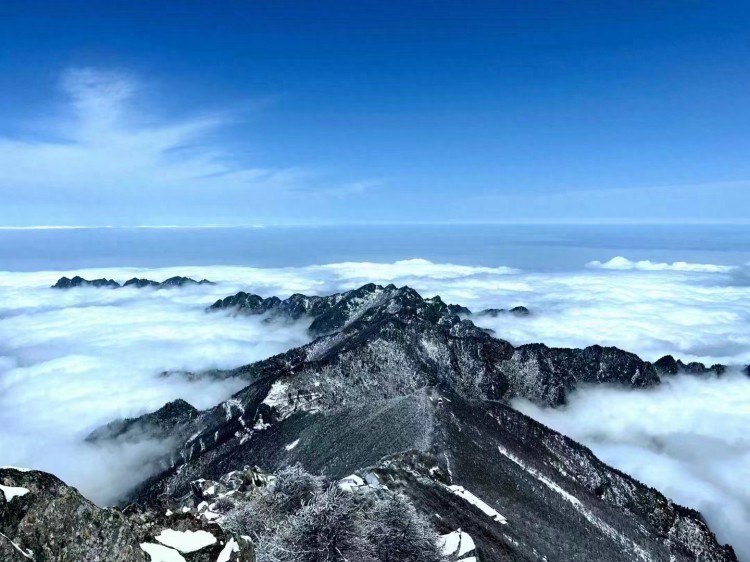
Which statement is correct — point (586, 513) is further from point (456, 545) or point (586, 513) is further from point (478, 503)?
point (456, 545)

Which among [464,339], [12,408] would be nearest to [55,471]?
[12,408]

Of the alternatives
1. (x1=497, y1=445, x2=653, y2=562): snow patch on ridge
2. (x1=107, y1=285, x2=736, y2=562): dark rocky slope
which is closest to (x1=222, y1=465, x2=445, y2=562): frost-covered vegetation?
(x1=107, y1=285, x2=736, y2=562): dark rocky slope

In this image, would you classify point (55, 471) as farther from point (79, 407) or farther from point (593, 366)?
point (593, 366)

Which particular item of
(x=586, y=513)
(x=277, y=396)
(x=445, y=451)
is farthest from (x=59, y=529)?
(x=277, y=396)

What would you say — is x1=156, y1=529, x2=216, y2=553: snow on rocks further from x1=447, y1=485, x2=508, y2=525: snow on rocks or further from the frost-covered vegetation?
x1=447, y1=485, x2=508, y2=525: snow on rocks

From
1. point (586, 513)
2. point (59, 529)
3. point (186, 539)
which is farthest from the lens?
point (586, 513)
